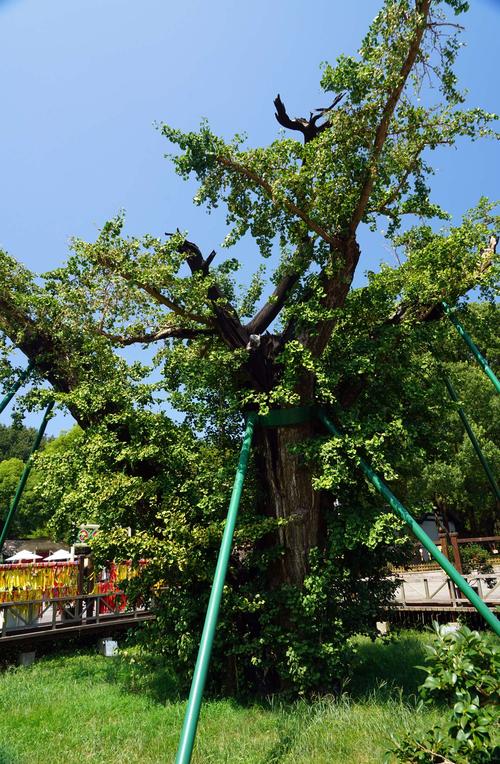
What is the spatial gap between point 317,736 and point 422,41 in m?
10.1

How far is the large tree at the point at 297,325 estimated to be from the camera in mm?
8617

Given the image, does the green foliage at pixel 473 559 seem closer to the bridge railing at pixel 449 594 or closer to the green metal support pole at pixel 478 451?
the bridge railing at pixel 449 594

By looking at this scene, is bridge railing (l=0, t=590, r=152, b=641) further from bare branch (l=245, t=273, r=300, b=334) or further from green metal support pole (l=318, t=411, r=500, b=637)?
bare branch (l=245, t=273, r=300, b=334)

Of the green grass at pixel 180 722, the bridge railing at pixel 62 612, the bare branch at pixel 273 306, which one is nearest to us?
the green grass at pixel 180 722

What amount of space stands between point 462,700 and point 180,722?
5.48 metres

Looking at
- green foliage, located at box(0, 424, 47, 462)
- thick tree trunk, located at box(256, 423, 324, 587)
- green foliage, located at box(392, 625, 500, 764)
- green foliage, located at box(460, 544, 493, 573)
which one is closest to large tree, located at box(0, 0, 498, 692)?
thick tree trunk, located at box(256, 423, 324, 587)

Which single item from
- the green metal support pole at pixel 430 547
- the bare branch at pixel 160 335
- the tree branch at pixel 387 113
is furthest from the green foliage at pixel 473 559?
the tree branch at pixel 387 113

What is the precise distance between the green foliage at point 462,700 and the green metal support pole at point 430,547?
322 centimetres

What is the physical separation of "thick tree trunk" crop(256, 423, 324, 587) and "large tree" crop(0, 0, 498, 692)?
25 mm

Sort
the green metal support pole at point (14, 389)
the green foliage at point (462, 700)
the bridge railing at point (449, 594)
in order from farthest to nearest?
the bridge railing at point (449, 594) < the green metal support pole at point (14, 389) < the green foliage at point (462, 700)

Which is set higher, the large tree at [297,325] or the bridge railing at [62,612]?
the large tree at [297,325]

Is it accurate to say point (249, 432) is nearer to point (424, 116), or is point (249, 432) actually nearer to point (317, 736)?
point (317, 736)

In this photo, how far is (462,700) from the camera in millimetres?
3520

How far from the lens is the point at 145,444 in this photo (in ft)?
32.2
